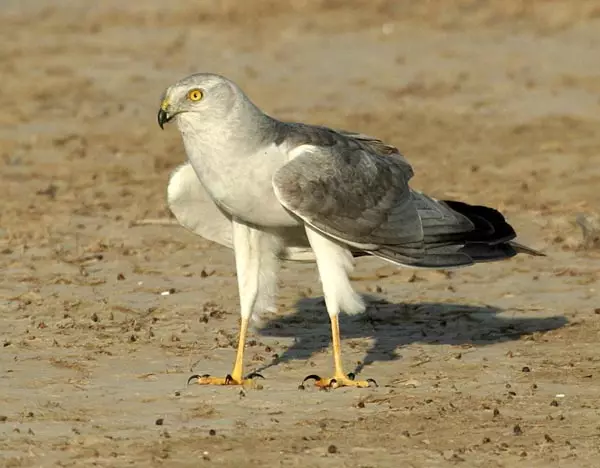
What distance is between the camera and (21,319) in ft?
32.3

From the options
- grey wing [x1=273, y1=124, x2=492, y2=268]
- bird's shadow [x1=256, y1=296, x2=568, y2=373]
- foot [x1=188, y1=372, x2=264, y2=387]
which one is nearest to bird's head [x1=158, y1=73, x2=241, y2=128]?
grey wing [x1=273, y1=124, x2=492, y2=268]

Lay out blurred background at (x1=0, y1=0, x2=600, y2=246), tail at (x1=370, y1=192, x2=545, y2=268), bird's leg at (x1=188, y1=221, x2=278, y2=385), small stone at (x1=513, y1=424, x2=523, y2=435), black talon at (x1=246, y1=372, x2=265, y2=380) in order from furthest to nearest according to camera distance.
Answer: blurred background at (x1=0, y1=0, x2=600, y2=246) < tail at (x1=370, y1=192, x2=545, y2=268) < black talon at (x1=246, y1=372, x2=265, y2=380) < bird's leg at (x1=188, y1=221, x2=278, y2=385) < small stone at (x1=513, y1=424, x2=523, y2=435)

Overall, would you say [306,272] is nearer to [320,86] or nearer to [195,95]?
[195,95]

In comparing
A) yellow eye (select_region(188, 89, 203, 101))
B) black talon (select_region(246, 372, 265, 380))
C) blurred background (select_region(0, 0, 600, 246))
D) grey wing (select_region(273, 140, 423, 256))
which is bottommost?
blurred background (select_region(0, 0, 600, 246))

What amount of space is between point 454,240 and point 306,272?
8.23ft

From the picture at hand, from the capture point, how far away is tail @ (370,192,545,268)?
8727mm

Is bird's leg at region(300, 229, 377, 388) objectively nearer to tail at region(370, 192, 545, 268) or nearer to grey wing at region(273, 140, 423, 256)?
grey wing at region(273, 140, 423, 256)

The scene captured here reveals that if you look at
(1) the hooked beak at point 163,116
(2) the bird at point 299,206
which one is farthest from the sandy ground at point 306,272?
(1) the hooked beak at point 163,116

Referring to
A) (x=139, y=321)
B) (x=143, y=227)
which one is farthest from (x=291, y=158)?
(x=143, y=227)

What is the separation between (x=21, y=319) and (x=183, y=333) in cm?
103

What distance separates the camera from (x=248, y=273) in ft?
28.0

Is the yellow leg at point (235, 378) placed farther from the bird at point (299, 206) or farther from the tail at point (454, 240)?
the tail at point (454, 240)

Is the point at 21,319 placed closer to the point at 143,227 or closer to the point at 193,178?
the point at 193,178

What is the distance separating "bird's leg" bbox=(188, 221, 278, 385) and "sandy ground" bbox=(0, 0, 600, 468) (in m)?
0.15
